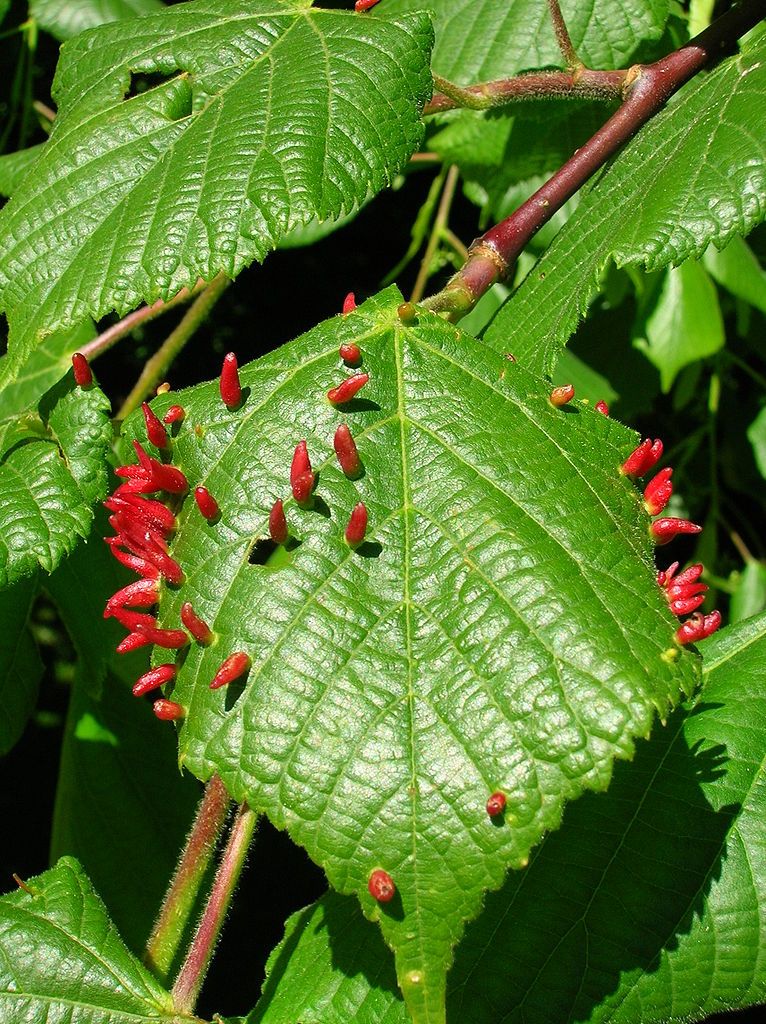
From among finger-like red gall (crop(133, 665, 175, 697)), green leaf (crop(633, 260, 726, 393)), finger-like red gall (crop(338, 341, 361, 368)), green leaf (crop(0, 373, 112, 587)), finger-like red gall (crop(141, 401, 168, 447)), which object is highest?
finger-like red gall (crop(338, 341, 361, 368))

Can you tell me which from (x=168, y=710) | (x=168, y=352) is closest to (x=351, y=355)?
(x=168, y=710)

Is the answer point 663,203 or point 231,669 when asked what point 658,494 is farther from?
point 231,669

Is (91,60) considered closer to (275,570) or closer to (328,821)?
(275,570)

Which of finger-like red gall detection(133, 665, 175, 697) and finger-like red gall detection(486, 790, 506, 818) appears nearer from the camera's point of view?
finger-like red gall detection(486, 790, 506, 818)

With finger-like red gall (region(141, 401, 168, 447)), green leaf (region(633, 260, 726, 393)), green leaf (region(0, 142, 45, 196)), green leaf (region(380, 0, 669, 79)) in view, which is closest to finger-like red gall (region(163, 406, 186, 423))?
finger-like red gall (region(141, 401, 168, 447))

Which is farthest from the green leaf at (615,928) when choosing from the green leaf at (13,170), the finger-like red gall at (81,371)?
the green leaf at (13,170)

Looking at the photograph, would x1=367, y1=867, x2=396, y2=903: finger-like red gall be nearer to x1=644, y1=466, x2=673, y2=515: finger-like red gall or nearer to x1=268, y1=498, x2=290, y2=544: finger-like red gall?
x1=268, y1=498, x2=290, y2=544: finger-like red gall

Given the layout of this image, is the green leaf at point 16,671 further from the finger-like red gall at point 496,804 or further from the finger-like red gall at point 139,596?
the finger-like red gall at point 496,804
